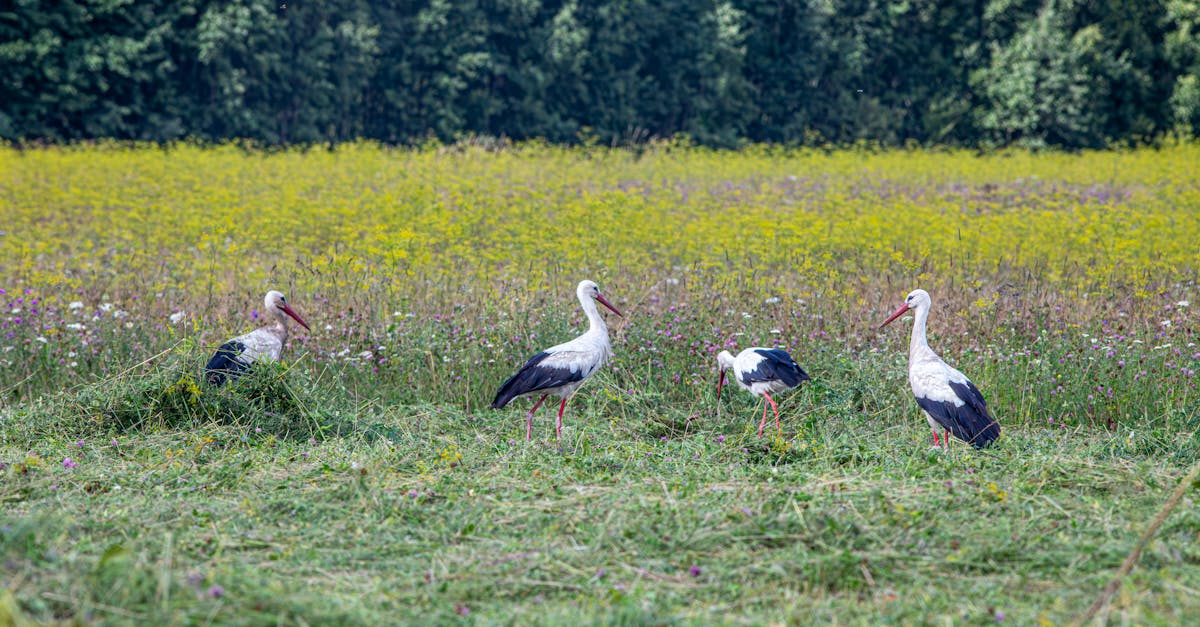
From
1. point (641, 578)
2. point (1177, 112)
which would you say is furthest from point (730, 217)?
point (1177, 112)

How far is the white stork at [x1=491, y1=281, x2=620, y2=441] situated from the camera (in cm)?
694

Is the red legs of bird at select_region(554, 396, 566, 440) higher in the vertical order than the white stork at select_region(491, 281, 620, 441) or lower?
lower

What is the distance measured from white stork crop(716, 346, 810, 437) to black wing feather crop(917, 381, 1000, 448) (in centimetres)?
79

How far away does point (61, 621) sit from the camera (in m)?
3.37

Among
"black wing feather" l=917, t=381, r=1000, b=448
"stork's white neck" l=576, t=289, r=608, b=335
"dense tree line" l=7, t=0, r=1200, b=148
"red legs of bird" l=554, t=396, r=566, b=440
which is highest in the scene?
"dense tree line" l=7, t=0, r=1200, b=148

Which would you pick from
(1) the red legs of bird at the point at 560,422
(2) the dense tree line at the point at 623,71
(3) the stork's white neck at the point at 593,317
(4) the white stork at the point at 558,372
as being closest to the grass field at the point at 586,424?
(1) the red legs of bird at the point at 560,422

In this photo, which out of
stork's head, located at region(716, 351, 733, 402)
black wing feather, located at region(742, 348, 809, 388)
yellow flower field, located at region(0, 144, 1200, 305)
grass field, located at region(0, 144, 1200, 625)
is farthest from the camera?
yellow flower field, located at region(0, 144, 1200, 305)

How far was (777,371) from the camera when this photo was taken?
6609 mm

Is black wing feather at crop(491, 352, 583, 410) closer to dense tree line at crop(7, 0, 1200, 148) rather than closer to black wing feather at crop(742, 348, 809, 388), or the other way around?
black wing feather at crop(742, 348, 809, 388)

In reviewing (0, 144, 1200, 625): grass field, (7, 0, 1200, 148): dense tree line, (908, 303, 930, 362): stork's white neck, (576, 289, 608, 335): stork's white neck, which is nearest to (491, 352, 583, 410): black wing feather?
(0, 144, 1200, 625): grass field

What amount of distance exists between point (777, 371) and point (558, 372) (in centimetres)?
137

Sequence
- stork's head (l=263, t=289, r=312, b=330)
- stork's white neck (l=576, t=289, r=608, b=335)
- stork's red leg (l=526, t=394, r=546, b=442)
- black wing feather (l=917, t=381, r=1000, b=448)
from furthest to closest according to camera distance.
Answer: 1. stork's head (l=263, t=289, r=312, b=330)
2. stork's white neck (l=576, t=289, r=608, b=335)
3. stork's red leg (l=526, t=394, r=546, b=442)
4. black wing feather (l=917, t=381, r=1000, b=448)

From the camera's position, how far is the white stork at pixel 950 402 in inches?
239

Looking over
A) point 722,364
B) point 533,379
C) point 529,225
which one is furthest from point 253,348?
point 529,225
